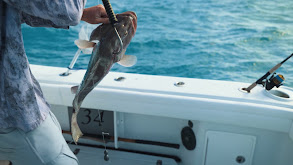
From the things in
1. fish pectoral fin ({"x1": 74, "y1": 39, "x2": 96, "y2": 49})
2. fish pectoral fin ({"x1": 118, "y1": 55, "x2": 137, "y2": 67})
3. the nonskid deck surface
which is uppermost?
fish pectoral fin ({"x1": 74, "y1": 39, "x2": 96, "y2": 49})

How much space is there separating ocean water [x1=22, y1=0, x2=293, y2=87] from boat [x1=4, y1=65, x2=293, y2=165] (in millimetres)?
3475

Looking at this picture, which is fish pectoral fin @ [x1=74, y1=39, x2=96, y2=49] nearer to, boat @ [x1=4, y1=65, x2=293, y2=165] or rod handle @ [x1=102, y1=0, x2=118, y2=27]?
rod handle @ [x1=102, y1=0, x2=118, y2=27]

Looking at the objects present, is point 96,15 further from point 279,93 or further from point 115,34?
point 279,93

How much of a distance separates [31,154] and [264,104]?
1.86 m

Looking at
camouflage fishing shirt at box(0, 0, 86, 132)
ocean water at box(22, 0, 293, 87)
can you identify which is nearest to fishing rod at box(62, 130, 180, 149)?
camouflage fishing shirt at box(0, 0, 86, 132)

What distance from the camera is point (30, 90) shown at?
1383 mm

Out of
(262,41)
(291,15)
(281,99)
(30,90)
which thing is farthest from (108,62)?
(291,15)

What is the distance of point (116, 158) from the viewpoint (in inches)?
113

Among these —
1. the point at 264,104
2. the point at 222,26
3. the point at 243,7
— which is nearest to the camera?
the point at 264,104

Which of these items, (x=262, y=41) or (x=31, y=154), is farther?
(x=262, y=41)

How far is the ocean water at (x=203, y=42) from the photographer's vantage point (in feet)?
21.7

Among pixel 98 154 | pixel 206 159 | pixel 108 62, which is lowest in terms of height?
pixel 98 154

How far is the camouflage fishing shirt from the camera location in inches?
43.2

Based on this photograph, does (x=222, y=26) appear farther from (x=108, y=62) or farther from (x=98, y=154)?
(x=108, y=62)
